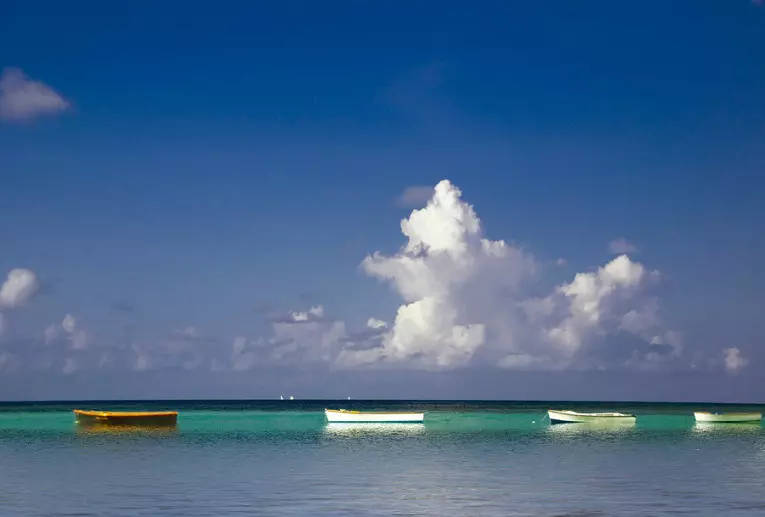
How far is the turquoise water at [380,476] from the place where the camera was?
42594mm

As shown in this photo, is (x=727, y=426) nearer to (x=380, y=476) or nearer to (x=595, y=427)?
(x=595, y=427)

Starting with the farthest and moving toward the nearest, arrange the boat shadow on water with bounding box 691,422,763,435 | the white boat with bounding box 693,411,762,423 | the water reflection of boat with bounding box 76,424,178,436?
the white boat with bounding box 693,411,762,423
the boat shadow on water with bounding box 691,422,763,435
the water reflection of boat with bounding box 76,424,178,436

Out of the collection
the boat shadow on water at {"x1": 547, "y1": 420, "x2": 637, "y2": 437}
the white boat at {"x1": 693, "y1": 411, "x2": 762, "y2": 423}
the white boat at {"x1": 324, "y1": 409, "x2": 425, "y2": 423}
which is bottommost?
the boat shadow on water at {"x1": 547, "y1": 420, "x2": 637, "y2": 437}

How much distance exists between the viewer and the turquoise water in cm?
4259

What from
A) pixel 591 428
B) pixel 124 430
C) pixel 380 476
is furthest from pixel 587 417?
pixel 380 476

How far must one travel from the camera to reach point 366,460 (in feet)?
219

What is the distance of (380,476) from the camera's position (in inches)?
2184

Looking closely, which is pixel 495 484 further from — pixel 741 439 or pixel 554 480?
pixel 741 439

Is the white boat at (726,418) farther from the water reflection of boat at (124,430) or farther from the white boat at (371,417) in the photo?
the water reflection of boat at (124,430)

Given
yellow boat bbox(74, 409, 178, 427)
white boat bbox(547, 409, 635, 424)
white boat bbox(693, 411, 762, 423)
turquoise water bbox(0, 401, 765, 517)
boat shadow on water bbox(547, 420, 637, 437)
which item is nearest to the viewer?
turquoise water bbox(0, 401, 765, 517)

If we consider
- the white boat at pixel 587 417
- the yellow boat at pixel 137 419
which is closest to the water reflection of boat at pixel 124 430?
the yellow boat at pixel 137 419

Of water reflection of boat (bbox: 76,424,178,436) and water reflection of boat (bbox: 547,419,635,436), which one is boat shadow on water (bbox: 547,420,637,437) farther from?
water reflection of boat (bbox: 76,424,178,436)

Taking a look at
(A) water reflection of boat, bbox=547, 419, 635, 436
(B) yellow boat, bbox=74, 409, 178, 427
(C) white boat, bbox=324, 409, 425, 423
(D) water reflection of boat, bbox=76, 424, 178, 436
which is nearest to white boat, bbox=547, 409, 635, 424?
(A) water reflection of boat, bbox=547, 419, 635, 436

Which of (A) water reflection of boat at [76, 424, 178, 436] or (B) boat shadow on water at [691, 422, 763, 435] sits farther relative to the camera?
(B) boat shadow on water at [691, 422, 763, 435]
